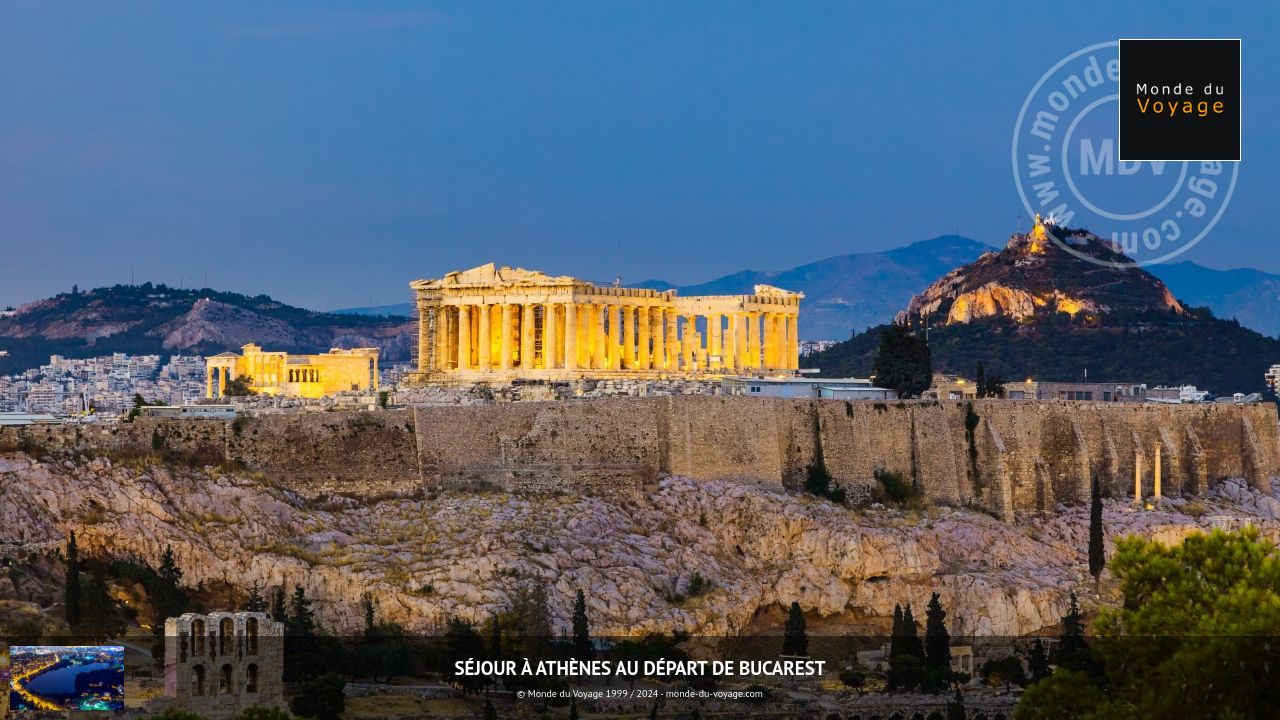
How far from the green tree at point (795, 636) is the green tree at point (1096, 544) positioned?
40.4ft

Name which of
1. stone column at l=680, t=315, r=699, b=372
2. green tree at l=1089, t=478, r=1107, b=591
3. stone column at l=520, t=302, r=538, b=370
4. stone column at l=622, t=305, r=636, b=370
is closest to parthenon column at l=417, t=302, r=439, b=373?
stone column at l=520, t=302, r=538, b=370

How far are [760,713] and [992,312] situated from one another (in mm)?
74659

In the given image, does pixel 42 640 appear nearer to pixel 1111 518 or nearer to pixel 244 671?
pixel 244 671

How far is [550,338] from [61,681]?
109 feet

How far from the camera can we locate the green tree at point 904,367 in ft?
251

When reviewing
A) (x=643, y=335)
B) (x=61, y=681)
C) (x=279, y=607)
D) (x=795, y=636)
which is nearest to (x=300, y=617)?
(x=279, y=607)

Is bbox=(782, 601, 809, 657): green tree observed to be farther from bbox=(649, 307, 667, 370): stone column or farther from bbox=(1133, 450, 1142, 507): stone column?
bbox=(1133, 450, 1142, 507): stone column

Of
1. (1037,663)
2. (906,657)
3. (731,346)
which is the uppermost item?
(731,346)

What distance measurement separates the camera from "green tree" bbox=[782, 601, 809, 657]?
198 feet

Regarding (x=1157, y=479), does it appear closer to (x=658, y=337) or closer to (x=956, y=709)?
(x=658, y=337)

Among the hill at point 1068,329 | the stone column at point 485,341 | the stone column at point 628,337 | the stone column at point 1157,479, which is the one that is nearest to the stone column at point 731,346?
the stone column at point 628,337

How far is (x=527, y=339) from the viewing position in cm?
7669

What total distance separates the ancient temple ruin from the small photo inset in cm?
134

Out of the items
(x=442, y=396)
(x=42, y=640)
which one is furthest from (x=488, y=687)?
(x=442, y=396)
